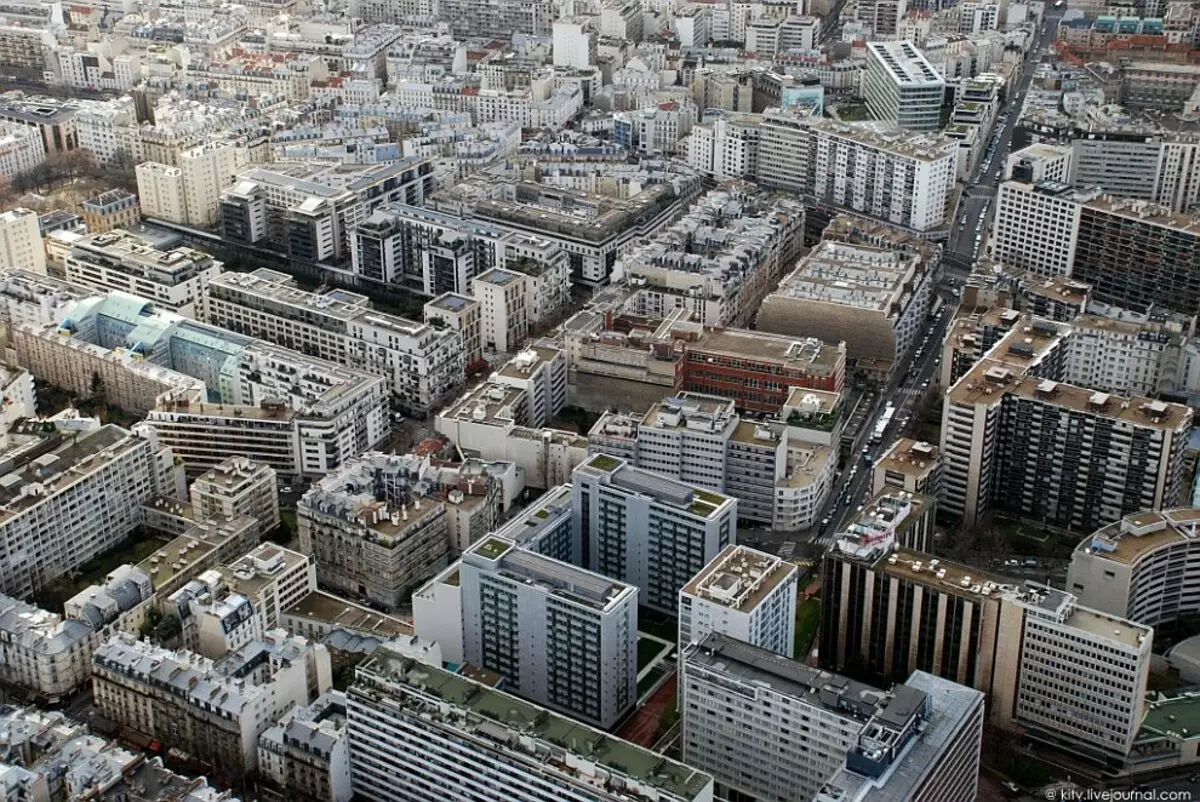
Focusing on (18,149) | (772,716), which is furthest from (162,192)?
(772,716)

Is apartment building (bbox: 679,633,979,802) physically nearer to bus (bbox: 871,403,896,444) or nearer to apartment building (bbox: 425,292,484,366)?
bus (bbox: 871,403,896,444)

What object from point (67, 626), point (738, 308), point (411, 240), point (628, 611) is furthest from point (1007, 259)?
point (67, 626)

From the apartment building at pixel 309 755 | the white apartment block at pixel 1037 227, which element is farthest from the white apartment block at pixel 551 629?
the white apartment block at pixel 1037 227

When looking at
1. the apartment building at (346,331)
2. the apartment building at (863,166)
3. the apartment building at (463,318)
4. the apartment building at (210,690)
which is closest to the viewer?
the apartment building at (210,690)

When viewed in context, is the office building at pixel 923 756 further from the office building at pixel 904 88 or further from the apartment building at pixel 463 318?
the office building at pixel 904 88

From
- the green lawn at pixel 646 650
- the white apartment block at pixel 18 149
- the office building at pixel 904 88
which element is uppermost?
the office building at pixel 904 88

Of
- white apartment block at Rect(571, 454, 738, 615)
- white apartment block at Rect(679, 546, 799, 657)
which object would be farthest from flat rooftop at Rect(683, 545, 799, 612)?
white apartment block at Rect(571, 454, 738, 615)

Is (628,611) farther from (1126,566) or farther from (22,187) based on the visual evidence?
(22,187)

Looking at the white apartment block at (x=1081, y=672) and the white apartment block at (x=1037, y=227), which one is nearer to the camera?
the white apartment block at (x=1081, y=672)
